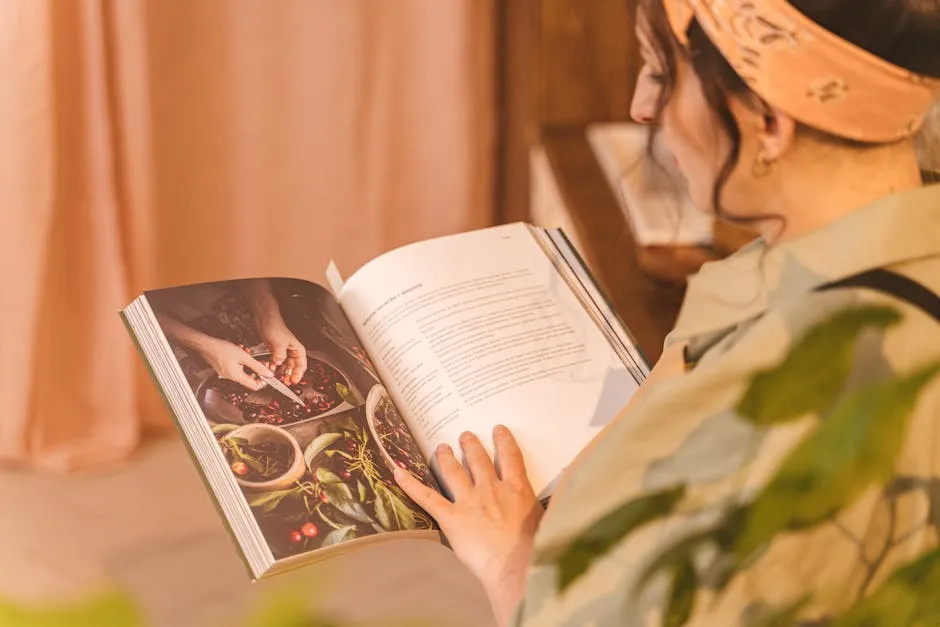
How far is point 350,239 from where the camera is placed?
1807 mm

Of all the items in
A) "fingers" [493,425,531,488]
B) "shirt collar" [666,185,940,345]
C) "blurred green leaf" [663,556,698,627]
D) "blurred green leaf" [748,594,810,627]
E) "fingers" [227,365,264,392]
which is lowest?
"blurred green leaf" [748,594,810,627]

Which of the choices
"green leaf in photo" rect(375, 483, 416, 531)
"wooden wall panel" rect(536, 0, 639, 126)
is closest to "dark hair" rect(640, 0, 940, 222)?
"green leaf in photo" rect(375, 483, 416, 531)

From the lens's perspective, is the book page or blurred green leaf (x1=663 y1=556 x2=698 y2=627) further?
the book page

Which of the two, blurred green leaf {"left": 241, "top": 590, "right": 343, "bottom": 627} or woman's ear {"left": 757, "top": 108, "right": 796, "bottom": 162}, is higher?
woman's ear {"left": 757, "top": 108, "right": 796, "bottom": 162}

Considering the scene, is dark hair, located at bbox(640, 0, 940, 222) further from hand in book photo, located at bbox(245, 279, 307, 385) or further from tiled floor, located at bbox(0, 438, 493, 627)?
tiled floor, located at bbox(0, 438, 493, 627)

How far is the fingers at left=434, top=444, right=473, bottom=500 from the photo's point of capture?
0.73 m

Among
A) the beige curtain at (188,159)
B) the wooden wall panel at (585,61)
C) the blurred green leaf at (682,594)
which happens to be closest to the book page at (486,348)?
the blurred green leaf at (682,594)

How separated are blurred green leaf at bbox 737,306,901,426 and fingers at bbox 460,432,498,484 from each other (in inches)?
10.6

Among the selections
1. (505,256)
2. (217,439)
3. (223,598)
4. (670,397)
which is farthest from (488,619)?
(670,397)

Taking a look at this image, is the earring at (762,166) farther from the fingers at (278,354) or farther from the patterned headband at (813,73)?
the fingers at (278,354)

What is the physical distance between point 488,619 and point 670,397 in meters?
0.87

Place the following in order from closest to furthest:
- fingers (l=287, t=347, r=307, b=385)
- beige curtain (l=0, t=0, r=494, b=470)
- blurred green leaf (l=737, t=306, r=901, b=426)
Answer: blurred green leaf (l=737, t=306, r=901, b=426)
fingers (l=287, t=347, r=307, b=385)
beige curtain (l=0, t=0, r=494, b=470)

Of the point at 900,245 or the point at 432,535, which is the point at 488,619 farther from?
the point at 900,245

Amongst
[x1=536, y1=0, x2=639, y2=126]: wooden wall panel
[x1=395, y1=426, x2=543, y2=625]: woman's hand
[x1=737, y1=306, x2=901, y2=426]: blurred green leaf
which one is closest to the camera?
[x1=737, y1=306, x2=901, y2=426]: blurred green leaf
